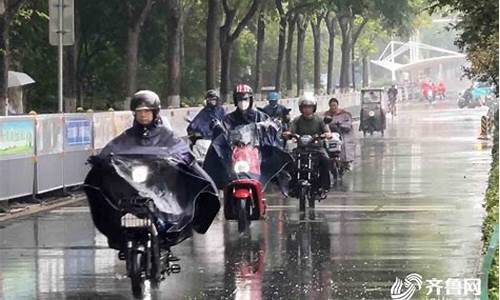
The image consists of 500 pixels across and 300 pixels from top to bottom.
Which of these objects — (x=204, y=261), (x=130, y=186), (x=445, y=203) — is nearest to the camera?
(x=130, y=186)

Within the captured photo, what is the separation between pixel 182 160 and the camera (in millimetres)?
11164

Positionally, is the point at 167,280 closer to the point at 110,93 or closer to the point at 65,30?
the point at 65,30

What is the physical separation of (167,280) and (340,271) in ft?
5.41

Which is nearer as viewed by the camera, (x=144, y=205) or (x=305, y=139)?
(x=144, y=205)

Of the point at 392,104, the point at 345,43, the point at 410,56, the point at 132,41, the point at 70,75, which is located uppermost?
the point at 410,56

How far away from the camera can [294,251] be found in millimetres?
13672

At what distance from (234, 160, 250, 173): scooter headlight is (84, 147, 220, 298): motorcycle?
3730mm

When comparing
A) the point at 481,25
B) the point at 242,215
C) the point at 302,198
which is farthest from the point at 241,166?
the point at 481,25

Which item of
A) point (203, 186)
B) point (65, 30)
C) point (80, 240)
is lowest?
point (80, 240)

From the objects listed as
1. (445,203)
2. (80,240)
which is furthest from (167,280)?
(445,203)

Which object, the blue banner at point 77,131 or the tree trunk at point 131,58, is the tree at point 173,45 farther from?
the blue banner at point 77,131

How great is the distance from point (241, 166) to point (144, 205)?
4.60 metres

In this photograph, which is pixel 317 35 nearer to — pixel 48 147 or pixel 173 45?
A: pixel 173 45

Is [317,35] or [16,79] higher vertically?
[317,35]
